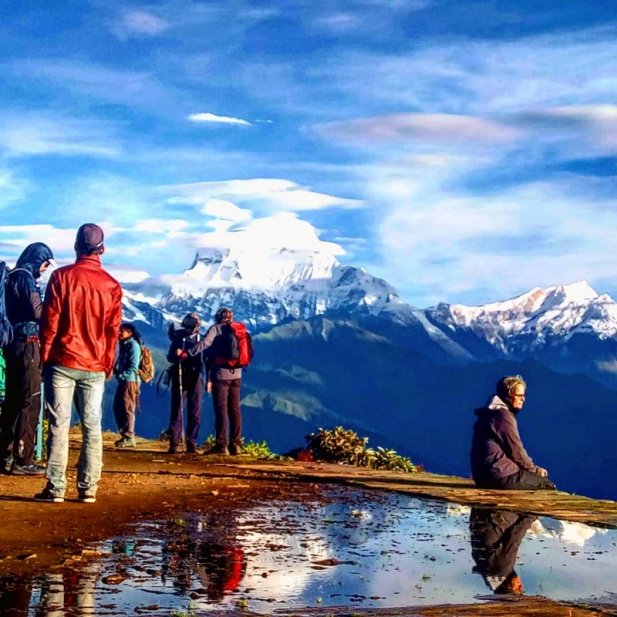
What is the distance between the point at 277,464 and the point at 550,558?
9525 millimetres

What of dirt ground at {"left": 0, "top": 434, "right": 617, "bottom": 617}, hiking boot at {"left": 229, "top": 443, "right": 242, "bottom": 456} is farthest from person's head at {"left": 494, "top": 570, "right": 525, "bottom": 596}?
hiking boot at {"left": 229, "top": 443, "right": 242, "bottom": 456}

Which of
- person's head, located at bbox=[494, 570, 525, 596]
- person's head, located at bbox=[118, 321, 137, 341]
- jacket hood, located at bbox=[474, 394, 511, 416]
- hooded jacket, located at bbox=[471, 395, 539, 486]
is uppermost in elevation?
person's head, located at bbox=[118, 321, 137, 341]

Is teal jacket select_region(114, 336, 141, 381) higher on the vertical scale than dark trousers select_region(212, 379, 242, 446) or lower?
higher

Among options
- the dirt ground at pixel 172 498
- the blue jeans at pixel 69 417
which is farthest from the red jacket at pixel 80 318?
the dirt ground at pixel 172 498

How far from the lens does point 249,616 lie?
6523 mm

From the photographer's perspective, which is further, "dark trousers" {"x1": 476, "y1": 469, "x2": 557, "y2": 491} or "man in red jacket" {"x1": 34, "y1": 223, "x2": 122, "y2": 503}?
"dark trousers" {"x1": 476, "y1": 469, "x2": 557, "y2": 491}

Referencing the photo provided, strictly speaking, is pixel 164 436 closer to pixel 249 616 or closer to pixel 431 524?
pixel 431 524

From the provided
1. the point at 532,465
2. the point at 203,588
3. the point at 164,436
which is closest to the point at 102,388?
the point at 203,588

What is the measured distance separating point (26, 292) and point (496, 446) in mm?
6441

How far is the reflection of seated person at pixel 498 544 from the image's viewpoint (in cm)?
821

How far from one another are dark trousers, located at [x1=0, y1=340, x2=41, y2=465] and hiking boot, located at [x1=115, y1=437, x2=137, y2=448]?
23.1 feet

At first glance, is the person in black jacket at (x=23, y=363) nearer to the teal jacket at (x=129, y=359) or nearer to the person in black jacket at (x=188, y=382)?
the person in black jacket at (x=188, y=382)

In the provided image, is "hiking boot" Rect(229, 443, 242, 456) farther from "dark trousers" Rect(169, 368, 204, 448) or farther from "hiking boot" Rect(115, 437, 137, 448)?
"hiking boot" Rect(115, 437, 137, 448)

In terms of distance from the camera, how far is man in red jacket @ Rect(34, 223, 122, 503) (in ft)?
36.3
